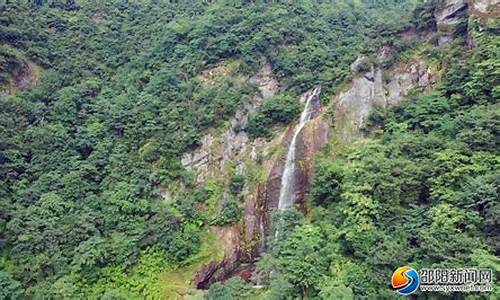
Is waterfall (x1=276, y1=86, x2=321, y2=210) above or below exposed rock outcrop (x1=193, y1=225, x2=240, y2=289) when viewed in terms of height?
above

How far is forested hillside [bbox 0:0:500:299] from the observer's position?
1248 cm

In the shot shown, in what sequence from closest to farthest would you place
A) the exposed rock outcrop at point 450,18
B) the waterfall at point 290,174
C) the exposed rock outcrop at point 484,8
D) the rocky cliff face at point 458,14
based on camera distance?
the exposed rock outcrop at point 484,8 → the rocky cliff face at point 458,14 → the waterfall at point 290,174 → the exposed rock outcrop at point 450,18

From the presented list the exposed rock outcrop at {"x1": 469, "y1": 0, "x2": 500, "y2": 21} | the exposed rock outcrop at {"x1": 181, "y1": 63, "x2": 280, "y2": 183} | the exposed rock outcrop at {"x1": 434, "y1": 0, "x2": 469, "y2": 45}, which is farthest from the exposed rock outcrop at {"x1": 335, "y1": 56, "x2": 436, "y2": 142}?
the exposed rock outcrop at {"x1": 181, "y1": 63, "x2": 280, "y2": 183}

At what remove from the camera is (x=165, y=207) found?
17312 mm

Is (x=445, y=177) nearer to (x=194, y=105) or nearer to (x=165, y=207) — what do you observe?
(x=165, y=207)

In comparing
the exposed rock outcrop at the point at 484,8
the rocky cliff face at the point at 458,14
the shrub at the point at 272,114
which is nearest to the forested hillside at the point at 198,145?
the shrub at the point at 272,114

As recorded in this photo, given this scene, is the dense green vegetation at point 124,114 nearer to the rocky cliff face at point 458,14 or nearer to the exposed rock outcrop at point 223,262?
the exposed rock outcrop at point 223,262

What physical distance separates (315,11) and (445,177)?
18.9 meters

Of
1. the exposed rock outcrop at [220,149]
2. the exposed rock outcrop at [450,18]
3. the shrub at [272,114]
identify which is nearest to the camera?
the exposed rock outcrop at [450,18]

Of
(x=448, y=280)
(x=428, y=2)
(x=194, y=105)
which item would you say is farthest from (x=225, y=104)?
(x=448, y=280)

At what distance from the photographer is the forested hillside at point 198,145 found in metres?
12.5

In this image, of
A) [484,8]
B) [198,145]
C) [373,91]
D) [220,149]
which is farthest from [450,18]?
[198,145]

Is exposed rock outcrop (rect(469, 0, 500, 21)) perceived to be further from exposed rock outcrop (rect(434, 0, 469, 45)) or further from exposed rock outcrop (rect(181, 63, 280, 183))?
exposed rock outcrop (rect(181, 63, 280, 183))

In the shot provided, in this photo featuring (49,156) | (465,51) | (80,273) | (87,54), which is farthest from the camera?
(87,54)
